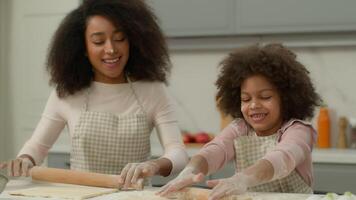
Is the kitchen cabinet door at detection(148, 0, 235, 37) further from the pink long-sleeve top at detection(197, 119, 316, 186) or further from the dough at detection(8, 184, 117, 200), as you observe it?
the dough at detection(8, 184, 117, 200)

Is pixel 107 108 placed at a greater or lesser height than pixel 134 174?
greater

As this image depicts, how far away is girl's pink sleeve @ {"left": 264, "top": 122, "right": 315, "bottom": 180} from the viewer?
1.27 metres

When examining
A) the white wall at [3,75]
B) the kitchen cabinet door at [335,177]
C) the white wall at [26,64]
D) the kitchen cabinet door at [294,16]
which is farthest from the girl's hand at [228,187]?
the white wall at [3,75]

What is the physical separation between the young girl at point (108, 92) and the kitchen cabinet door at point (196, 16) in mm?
972

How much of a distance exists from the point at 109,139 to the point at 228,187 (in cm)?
54

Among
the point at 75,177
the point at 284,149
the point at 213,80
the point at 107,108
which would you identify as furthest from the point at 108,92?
the point at 213,80

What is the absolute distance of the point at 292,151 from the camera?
1307 mm

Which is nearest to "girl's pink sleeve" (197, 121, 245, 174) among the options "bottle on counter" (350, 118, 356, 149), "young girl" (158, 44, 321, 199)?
"young girl" (158, 44, 321, 199)

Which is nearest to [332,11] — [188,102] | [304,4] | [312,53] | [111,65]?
[304,4]

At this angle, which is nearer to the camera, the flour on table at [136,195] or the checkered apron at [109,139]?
the flour on table at [136,195]

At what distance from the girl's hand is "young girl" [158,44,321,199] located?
12 cm

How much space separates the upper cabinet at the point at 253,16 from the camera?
8.15 ft

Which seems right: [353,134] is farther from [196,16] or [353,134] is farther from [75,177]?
[75,177]

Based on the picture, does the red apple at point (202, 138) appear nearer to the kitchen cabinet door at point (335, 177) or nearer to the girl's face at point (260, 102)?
the kitchen cabinet door at point (335, 177)
